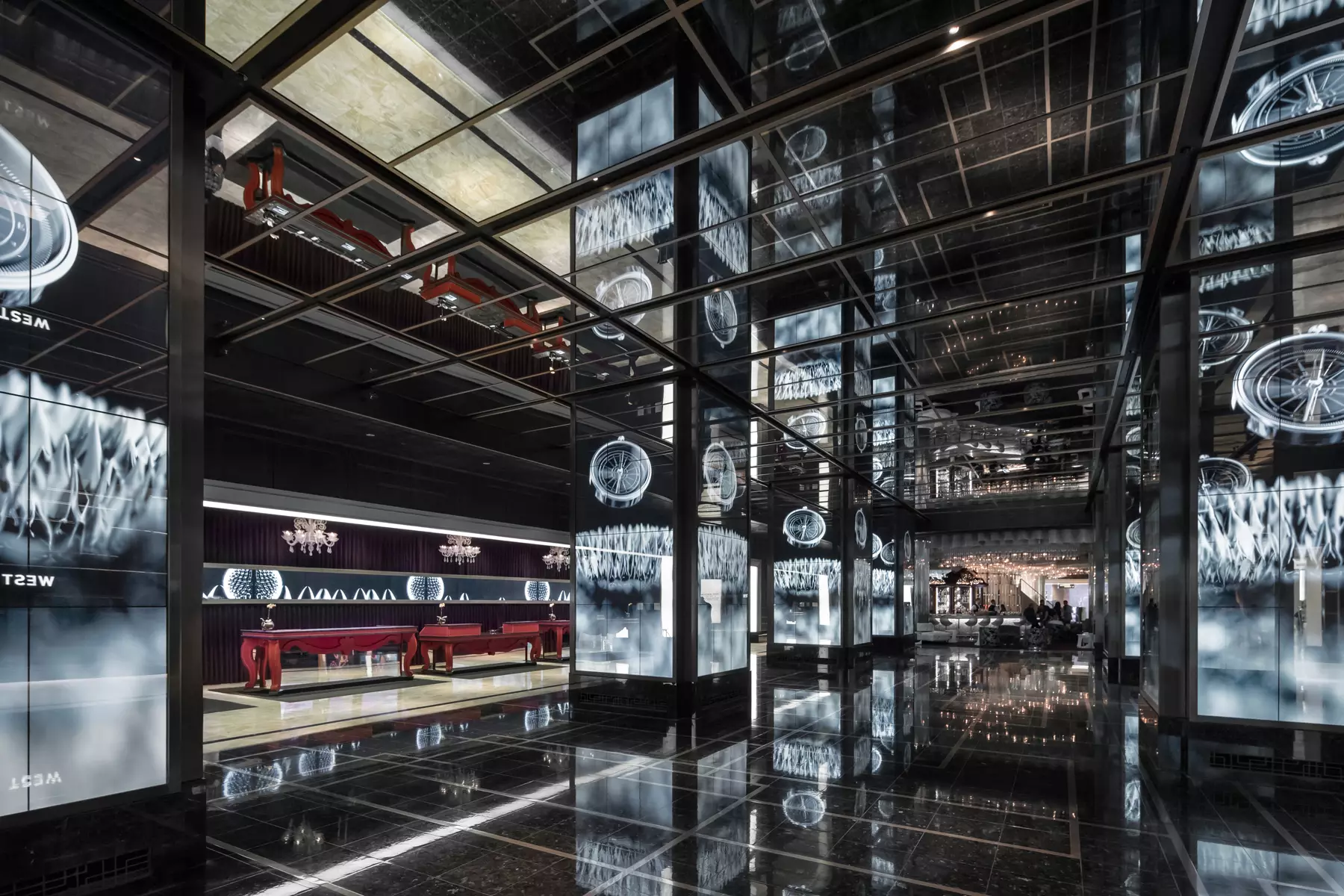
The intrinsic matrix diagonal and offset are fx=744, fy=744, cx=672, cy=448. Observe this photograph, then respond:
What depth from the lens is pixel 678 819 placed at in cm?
491

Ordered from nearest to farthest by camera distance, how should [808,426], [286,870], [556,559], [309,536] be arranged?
[286,870] → [808,426] → [309,536] → [556,559]

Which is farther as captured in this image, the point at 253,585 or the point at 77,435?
the point at 253,585

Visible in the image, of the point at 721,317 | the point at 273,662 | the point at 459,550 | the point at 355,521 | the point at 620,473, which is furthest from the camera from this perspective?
the point at 459,550

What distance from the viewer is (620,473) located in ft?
30.9

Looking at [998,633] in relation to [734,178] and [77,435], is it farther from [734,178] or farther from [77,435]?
[77,435]

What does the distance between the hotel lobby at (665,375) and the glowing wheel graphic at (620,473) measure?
0.40ft

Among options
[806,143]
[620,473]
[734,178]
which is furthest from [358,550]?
[806,143]

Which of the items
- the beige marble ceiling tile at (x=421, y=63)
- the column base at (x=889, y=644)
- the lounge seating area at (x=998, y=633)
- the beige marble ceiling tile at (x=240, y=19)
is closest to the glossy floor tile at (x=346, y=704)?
the beige marble ceiling tile at (x=240, y=19)

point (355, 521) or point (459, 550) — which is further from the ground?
point (355, 521)

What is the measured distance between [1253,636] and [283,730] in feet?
30.3

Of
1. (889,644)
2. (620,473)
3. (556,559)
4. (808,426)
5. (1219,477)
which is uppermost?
(808,426)

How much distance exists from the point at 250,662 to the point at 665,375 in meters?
7.96

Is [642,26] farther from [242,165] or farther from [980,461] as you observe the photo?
[980,461]

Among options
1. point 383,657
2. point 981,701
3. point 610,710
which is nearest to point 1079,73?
point 610,710
